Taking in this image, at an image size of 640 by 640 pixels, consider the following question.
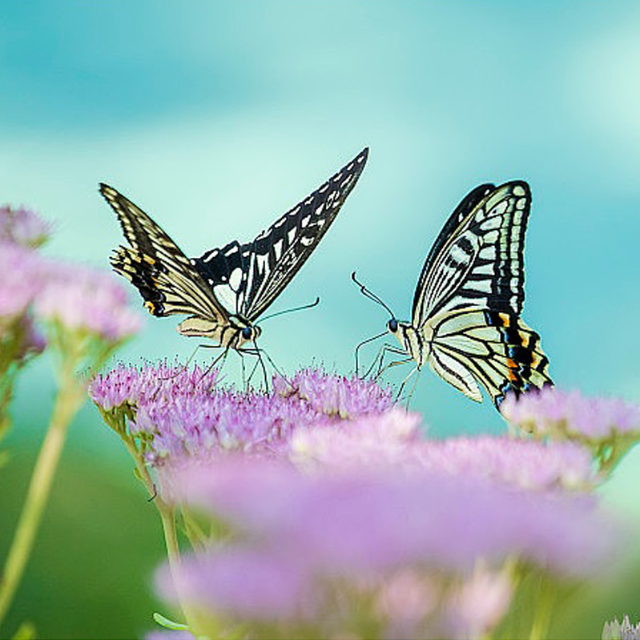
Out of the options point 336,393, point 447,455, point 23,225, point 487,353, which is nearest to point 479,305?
point 487,353

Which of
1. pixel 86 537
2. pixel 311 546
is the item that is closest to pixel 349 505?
pixel 311 546

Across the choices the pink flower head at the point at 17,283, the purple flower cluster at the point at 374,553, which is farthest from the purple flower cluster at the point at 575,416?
the pink flower head at the point at 17,283

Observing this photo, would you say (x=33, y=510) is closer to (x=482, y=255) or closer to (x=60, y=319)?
(x=60, y=319)

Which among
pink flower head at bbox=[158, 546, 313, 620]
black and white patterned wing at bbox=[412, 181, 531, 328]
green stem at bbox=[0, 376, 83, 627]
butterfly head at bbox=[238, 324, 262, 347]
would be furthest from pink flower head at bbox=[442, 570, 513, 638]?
black and white patterned wing at bbox=[412, 181, 531, 328]

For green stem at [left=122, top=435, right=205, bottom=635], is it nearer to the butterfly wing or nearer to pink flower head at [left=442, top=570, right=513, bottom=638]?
pink flower head at [left=442, top=570, right=513, bottom=638]

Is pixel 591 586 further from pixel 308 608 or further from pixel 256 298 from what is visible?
pixel 256 298
